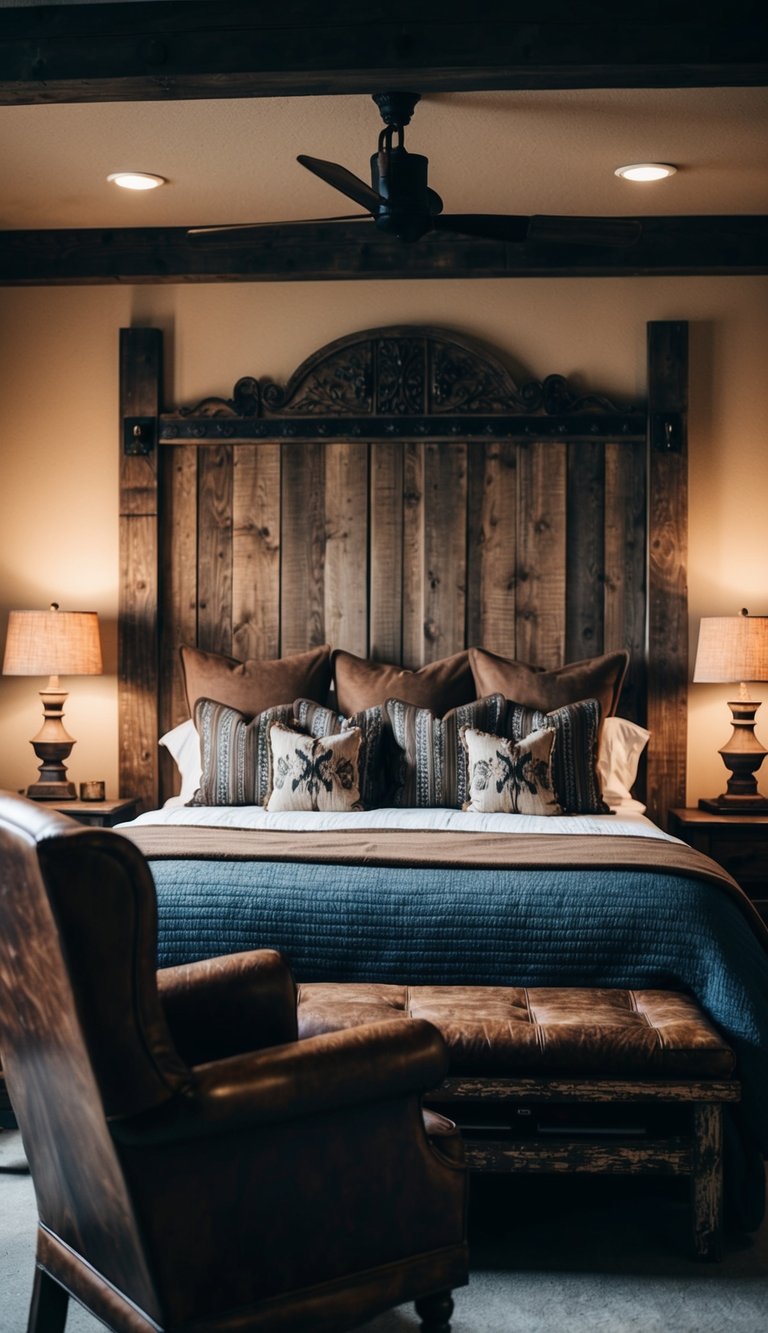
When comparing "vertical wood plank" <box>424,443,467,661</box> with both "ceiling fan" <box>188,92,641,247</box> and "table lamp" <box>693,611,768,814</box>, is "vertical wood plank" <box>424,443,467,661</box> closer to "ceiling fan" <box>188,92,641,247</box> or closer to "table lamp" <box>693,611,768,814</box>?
"table lamp" <box>693,611,768,814</box>

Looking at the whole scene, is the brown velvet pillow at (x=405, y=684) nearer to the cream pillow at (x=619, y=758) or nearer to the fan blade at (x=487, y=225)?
the cream pillow at (x=619, y=758)

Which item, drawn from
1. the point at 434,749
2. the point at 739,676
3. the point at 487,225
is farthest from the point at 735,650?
the point at 487,225

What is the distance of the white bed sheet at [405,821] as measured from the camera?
3850mm

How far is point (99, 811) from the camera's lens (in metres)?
4.57

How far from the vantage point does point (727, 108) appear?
12.2 feet

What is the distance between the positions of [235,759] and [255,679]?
436 millimetres

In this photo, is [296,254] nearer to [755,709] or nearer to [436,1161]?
[755,709]

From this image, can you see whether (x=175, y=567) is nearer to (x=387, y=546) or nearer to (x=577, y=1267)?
(x=387, y=546)

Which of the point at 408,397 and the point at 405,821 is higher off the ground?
the point at 408,397

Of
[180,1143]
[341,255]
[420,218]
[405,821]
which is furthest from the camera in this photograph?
[341,255]

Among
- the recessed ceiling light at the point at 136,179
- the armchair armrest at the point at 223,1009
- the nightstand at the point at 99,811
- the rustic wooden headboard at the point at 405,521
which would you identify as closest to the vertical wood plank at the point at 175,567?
the rustic wooden headboard at the point at 405,521

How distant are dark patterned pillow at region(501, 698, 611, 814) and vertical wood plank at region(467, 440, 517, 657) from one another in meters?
0.56

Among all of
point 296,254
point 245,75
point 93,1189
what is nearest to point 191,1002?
point 93,1189

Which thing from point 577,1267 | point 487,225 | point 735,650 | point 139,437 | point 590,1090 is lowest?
point 577,1267
